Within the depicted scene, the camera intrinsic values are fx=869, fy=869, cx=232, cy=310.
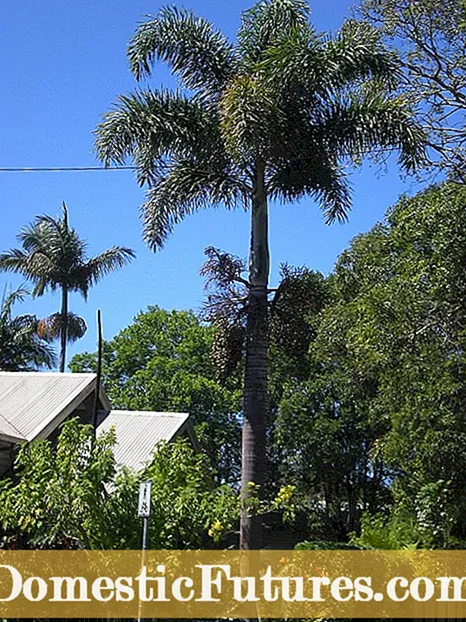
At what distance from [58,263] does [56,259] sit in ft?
0.59

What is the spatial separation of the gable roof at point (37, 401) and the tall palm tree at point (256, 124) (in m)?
4.04

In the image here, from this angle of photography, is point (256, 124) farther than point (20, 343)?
No

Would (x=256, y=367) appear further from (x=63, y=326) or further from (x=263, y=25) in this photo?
(x=63, y=326)

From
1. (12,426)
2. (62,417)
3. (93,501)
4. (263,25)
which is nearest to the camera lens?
(93,501)

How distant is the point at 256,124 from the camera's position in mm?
13680

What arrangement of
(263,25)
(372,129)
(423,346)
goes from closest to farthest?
(372,129) → (423,346) → (263,25)

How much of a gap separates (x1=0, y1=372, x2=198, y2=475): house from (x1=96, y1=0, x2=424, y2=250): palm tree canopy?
4303 millimetres

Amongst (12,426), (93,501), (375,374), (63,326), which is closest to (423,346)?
(375,374)

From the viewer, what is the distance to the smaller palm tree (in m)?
32.2

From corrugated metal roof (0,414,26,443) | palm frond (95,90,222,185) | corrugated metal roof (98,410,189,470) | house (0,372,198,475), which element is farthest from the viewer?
corrugated metal roof (98,410,189,470)
